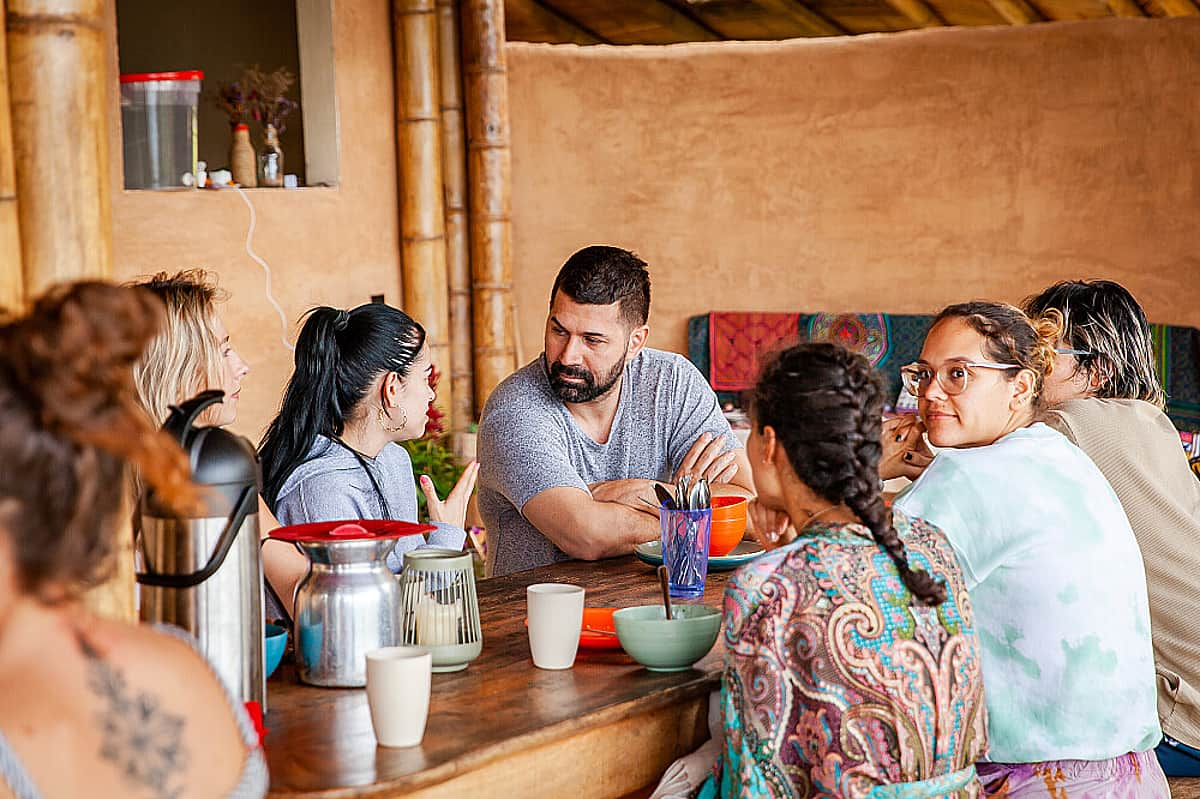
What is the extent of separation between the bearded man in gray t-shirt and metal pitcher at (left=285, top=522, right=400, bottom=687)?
89 centimetres

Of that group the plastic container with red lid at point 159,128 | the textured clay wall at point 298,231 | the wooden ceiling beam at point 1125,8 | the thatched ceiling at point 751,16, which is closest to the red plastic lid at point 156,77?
the plastic container with red lid at point 159,128

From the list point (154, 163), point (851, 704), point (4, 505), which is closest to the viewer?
point (4, 505)

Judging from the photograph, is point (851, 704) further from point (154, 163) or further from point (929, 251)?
point (929, 251)

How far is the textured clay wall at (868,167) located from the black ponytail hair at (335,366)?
14.6 ft

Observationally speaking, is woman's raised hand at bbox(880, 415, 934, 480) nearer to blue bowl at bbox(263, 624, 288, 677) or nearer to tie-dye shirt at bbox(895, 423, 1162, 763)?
tie-dye shirt at bbox(895, 423, 1162, 763)

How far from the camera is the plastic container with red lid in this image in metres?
4.89

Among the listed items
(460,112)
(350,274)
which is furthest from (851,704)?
(460,112)

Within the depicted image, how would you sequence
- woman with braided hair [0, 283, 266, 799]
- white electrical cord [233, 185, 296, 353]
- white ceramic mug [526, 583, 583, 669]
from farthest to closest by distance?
white electrical cord [233, 185, 296, 353] < white ceramic mug [526, 583, 583, 669] < woman with braided hair [0, 283, 266, 799]

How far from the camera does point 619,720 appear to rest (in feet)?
6.11

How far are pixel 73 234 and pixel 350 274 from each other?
4243mm

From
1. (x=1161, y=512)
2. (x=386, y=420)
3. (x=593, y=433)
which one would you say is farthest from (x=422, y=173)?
(x=1161, y=512)

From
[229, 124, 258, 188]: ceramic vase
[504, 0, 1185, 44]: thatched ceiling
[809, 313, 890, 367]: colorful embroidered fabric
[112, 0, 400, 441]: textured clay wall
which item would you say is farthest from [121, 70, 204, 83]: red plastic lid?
[809, 313, 890, 367]: colorful embroidered fabric

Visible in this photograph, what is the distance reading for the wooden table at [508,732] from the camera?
1.61 m

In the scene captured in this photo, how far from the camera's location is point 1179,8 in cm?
640
